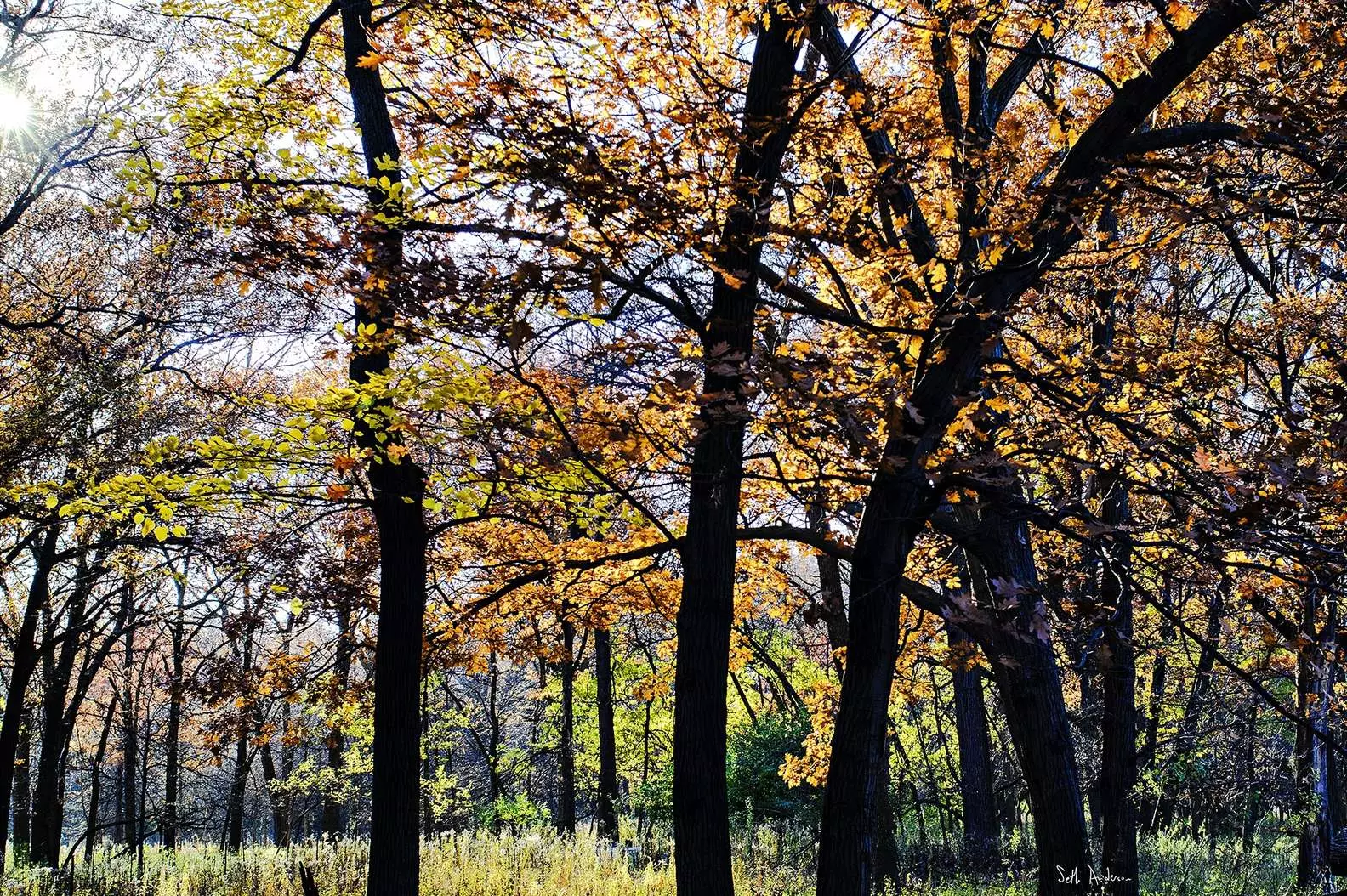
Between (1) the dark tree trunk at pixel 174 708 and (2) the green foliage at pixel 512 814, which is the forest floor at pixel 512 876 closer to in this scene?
(1) the dark tree trunk at pixel 174 708

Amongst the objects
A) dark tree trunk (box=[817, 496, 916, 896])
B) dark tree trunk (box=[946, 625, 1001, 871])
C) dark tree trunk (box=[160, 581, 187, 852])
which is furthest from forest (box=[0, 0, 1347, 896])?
dark tree trunk (box=[946, 625, 1001, 871])

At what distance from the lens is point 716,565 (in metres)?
6.20

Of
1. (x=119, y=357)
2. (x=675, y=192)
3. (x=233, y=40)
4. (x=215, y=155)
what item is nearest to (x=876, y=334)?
(x=675, y=192)

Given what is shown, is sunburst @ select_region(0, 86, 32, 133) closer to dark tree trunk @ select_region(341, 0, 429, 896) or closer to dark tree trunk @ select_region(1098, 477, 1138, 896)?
dark tree trunk @ select_region(341, 0, 429, 896)

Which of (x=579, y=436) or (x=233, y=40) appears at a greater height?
(x=233, y=40)

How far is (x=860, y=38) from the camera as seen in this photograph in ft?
16.2

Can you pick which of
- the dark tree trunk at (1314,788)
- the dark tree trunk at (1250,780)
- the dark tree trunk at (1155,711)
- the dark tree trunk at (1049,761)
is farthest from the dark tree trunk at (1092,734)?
the dark tree trunk at (1049,761)

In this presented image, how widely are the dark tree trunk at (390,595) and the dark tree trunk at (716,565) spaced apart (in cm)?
241

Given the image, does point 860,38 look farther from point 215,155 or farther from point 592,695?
point 592,695

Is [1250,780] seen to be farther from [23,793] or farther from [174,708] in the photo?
[23,793]

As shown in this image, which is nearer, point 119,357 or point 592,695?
point 119,357

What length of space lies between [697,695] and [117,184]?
1011 centimetres

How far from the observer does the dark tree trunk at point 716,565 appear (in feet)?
18.5

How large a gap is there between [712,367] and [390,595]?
462cm
